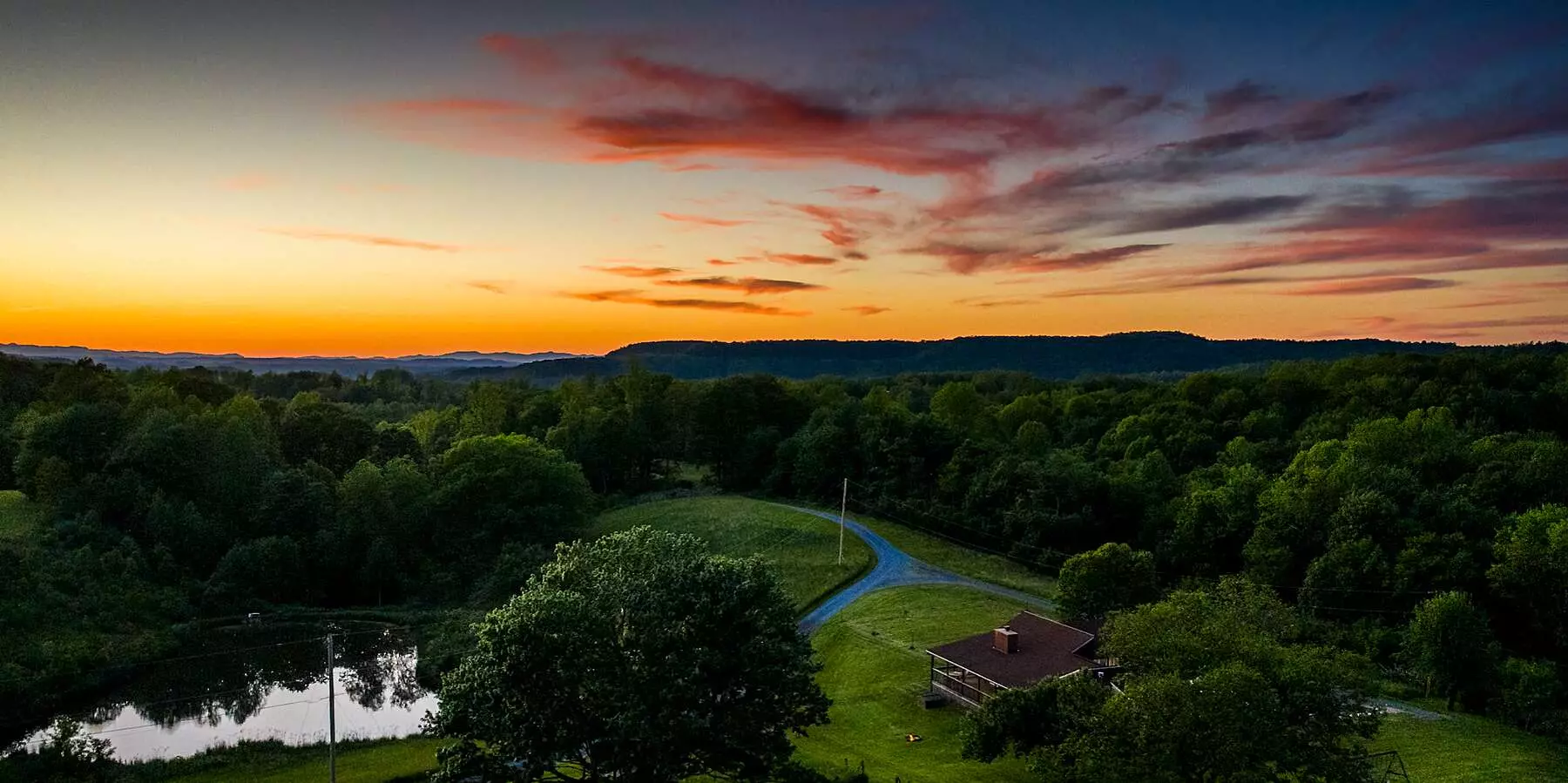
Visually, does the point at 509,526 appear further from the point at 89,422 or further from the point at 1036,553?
the point at 1036,553

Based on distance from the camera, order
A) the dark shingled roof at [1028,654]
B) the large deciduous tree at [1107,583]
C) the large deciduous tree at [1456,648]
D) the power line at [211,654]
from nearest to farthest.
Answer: the dark shingled roof at [1028,654] → the large deciduous tree at [1456,648] → the power line at [211,654] → the large deciduous tree at [1107,583]

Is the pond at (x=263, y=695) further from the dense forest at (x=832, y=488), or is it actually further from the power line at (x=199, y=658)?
the dense forest at (x=832, y=488)

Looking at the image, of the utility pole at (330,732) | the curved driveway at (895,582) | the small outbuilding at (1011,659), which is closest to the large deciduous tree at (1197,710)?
the small outbuilding at (1011,659)

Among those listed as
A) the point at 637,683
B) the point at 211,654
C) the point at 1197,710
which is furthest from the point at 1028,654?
the point at 211,654

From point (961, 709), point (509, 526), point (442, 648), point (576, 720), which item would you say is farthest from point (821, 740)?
point (509, 526)

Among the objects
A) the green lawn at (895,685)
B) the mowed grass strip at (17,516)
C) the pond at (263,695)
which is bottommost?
the pond at (263,695)

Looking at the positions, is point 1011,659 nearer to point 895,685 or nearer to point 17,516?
point 895,685

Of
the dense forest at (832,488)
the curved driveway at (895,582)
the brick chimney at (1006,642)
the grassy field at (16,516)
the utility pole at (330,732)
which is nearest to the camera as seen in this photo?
the utility pole at (330,732)
